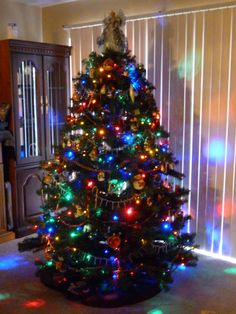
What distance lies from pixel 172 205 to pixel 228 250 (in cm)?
91

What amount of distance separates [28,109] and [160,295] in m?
2.14

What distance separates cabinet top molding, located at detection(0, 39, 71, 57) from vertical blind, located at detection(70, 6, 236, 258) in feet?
2.47

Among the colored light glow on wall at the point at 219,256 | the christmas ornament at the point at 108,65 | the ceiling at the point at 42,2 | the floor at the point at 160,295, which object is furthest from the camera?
the ceiling at the point at 42,2

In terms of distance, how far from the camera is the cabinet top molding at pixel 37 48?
3688mm

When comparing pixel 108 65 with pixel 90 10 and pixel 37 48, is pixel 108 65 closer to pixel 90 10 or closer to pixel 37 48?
pixel 37 48

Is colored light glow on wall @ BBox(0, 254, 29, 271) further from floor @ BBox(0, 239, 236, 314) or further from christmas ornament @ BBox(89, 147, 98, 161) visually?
christmas ornament @ BBox(89, 147, 98, 161)

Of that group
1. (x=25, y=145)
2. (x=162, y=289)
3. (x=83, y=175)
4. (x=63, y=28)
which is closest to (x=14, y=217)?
(x=25, y=145)

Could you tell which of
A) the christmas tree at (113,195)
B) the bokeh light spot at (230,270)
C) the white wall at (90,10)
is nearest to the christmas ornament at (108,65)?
the christmas tree at (113,195)

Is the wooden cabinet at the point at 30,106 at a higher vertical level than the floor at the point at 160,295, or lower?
higher

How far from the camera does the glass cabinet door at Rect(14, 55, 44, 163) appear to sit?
3.80 meters

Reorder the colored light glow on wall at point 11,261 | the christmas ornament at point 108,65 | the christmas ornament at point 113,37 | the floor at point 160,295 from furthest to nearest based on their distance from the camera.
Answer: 1. the colored light glow on wall at point 11,261
2. the christmas ornament at point 113,37
3. the christmas ornament at point 108,65
4. the floor at point 160,295

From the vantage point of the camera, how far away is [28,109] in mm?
3932

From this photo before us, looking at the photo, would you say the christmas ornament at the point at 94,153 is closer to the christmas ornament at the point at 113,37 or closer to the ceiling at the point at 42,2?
the christmas ornament at the point at 113,37

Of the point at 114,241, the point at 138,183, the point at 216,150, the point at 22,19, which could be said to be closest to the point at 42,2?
the point at 22,19
